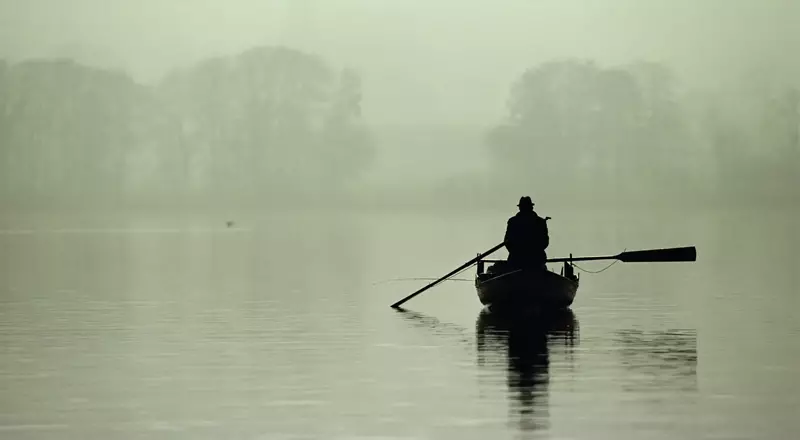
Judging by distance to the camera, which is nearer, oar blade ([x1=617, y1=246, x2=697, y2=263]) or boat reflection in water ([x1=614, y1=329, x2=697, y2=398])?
boat reflection in water ([x1=614, y1=329, x2=697, y2=398])

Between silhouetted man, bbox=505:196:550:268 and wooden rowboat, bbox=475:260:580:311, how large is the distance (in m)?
0.28

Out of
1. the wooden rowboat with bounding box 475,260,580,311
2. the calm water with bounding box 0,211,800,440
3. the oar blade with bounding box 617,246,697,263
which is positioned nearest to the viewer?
the calm water with bounding box 0,211,800,440

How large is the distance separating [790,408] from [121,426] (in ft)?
26.5

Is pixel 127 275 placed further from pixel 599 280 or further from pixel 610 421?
pixel 610 421

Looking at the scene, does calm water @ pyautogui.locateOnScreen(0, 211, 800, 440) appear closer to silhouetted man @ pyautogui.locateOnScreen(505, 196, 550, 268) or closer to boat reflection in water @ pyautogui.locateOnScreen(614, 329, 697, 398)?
boat reflection in water @ pyautogui.locateOnScreen(614, 329, 697, 398)

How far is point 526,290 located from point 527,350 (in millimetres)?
8066

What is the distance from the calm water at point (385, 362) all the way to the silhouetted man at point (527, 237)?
5.52 ft

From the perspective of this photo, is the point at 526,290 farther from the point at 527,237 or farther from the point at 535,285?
the point at 527,237

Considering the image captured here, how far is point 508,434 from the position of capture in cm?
1772

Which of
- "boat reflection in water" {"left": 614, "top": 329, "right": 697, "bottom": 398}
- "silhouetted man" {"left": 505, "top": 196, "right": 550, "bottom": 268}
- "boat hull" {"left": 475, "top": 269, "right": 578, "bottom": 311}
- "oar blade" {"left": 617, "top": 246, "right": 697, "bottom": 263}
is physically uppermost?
"silhouetted man" {"left": 505, "top": 196, "right": 550, "bottom": 268}

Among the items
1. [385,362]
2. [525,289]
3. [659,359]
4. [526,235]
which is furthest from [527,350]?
[525,289]

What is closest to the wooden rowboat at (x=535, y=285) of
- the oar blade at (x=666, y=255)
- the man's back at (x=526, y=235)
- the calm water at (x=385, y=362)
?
the oar blade at (x=666, y=255)

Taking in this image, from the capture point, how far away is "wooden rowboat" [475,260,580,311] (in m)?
34.9

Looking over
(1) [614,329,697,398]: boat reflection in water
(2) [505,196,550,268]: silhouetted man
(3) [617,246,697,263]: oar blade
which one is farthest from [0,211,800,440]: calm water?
(2) [505,196,550,268]: silhouetted man
